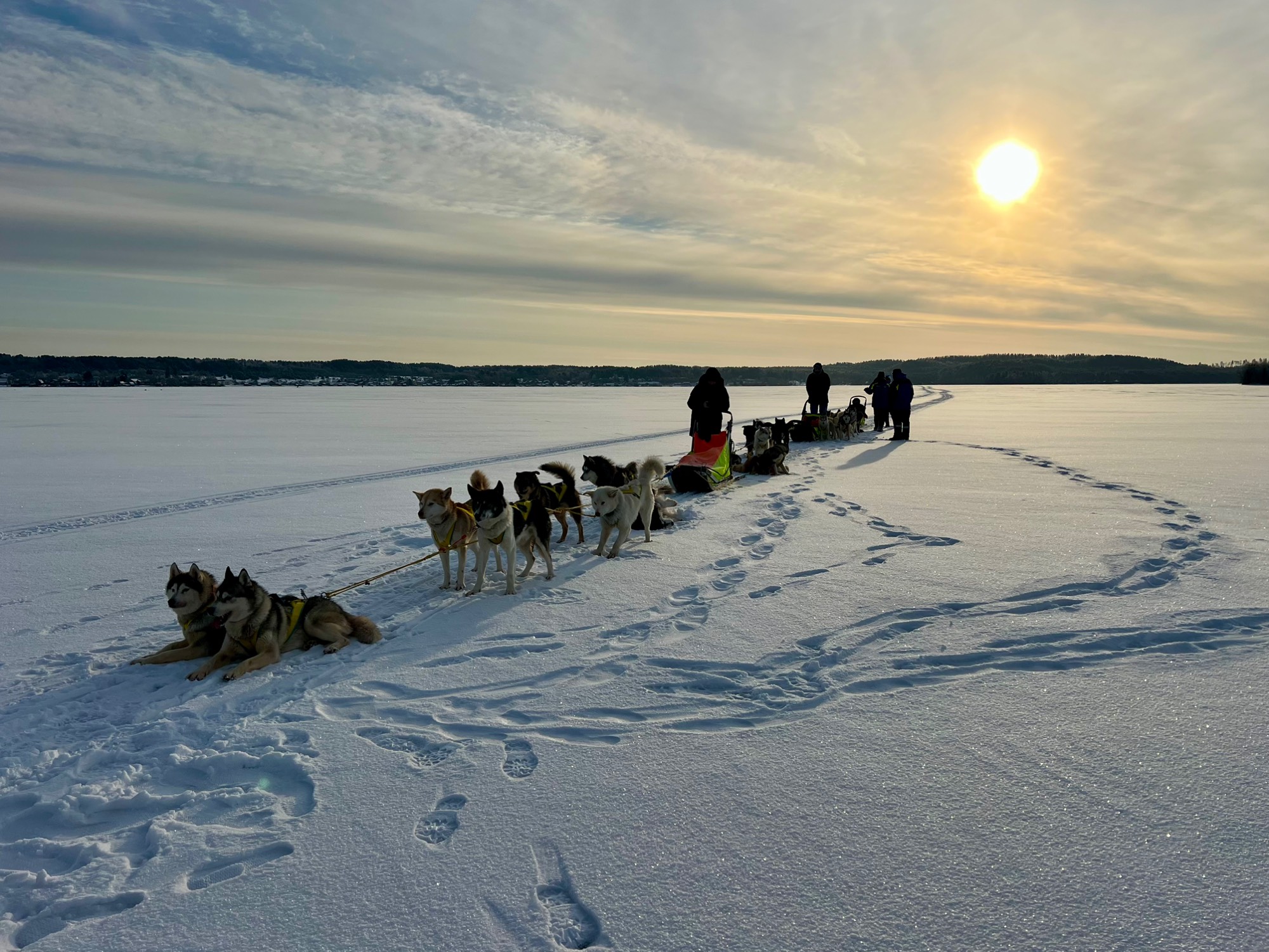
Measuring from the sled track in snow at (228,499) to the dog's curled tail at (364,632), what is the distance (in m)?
4.90

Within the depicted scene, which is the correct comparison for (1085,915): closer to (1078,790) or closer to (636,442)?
(1078,790)

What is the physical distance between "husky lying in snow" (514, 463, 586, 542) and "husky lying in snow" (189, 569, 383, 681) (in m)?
2.28

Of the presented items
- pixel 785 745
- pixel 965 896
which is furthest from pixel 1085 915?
pixel 785 745

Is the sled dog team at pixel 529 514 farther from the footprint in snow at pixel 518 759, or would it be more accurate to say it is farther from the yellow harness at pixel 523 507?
the footprint in snow at pixel 518 759

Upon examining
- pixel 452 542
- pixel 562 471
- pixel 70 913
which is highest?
pixel 562 471

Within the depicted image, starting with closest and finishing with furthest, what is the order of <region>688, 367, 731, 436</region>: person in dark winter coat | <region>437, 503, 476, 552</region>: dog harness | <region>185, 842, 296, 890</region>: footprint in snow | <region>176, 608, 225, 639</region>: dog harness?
1. <region>185, 842, 296, 890</region>: footprint in snow
2. <region>176, 608, 225, 639</region>: dog harness
3. <region>437, 503, 476, 552</region>: dog harness
4. <region>688, 367, 731, 436</region>: person in dark winter coat

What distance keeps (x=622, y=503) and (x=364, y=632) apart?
106 inches

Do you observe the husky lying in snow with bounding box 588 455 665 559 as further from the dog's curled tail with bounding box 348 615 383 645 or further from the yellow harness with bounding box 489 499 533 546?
the dog's curled tail with bounding box 348 615 383 645

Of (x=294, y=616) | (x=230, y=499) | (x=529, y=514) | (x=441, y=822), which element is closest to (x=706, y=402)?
(x=529, y=514)

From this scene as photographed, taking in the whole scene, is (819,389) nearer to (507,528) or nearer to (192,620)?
(507,528)

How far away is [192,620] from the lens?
4.08 m

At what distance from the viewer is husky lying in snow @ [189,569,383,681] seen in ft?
12.9

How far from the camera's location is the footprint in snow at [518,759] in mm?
2887

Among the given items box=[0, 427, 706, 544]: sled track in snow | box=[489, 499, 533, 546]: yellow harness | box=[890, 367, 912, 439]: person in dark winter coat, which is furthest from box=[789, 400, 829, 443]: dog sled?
box=[489, 499, 533, 546]: yellow harness
